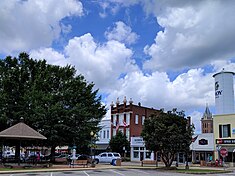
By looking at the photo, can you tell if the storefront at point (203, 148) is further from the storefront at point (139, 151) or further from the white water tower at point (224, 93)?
the storefront at point (139, 151)

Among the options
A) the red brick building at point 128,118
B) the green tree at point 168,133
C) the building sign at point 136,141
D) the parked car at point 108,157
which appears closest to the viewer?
the green tree at point 168,133

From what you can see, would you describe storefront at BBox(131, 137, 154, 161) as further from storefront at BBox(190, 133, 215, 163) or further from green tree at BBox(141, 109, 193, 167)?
green tree at BBox(141, 109, 193, 167)

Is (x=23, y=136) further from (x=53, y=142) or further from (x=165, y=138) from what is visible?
(x=165, y=138)

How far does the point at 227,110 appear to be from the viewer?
57281 millimetres

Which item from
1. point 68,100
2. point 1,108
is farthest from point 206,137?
point 1,108

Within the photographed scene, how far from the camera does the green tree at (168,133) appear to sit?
36.5 m

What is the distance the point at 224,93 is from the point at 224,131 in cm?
853

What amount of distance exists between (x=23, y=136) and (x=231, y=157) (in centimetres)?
3334

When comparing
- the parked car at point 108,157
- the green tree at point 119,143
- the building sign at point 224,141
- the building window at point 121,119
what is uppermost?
the building window at point 121,119

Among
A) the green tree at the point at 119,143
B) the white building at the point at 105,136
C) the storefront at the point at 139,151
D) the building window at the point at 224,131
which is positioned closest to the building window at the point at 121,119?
the white building at the point at 105,136

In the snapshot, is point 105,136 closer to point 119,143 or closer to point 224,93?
point 119,143

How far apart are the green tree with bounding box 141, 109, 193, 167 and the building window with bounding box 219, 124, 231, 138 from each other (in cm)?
1534

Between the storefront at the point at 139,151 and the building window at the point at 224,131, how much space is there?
15017mm

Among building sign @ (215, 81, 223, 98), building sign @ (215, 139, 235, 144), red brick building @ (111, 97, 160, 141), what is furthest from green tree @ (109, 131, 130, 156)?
building sign @ (215, 81, 223, 98)
